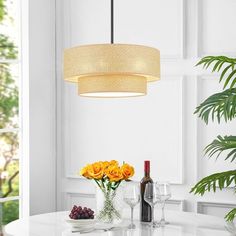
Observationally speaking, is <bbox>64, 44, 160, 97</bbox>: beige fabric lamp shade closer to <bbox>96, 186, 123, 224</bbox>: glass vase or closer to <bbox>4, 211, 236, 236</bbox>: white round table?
<bbox>96, 186, 123, 224</bbox>: glass vase

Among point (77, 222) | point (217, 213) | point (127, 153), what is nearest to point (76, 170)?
point (127, 153)

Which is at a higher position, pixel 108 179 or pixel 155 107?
pixel 155 107

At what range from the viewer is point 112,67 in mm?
2168

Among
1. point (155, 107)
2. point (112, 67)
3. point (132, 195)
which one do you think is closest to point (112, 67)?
point (112, 67)

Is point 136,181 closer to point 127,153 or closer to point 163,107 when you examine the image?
Answer: point 127,153

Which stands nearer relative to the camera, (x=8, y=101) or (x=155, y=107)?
(x=155, y=107)

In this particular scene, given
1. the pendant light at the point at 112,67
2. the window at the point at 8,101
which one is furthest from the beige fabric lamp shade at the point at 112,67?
the window at the point at 8,101

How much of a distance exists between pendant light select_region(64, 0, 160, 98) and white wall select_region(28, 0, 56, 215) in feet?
4.10

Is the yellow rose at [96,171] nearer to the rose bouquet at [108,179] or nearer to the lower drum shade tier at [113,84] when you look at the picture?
the rose bouquet at [108,179]

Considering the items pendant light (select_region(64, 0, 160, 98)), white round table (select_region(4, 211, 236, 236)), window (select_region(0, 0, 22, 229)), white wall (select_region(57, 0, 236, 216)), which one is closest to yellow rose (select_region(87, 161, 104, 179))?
white round table (select_region(4, 211, 236, 236))

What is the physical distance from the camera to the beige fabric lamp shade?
217 cm

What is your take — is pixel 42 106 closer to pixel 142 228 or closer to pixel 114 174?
pixel 114 174

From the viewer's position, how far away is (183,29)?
3.36 meters

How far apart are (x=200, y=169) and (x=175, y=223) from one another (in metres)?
0.82
